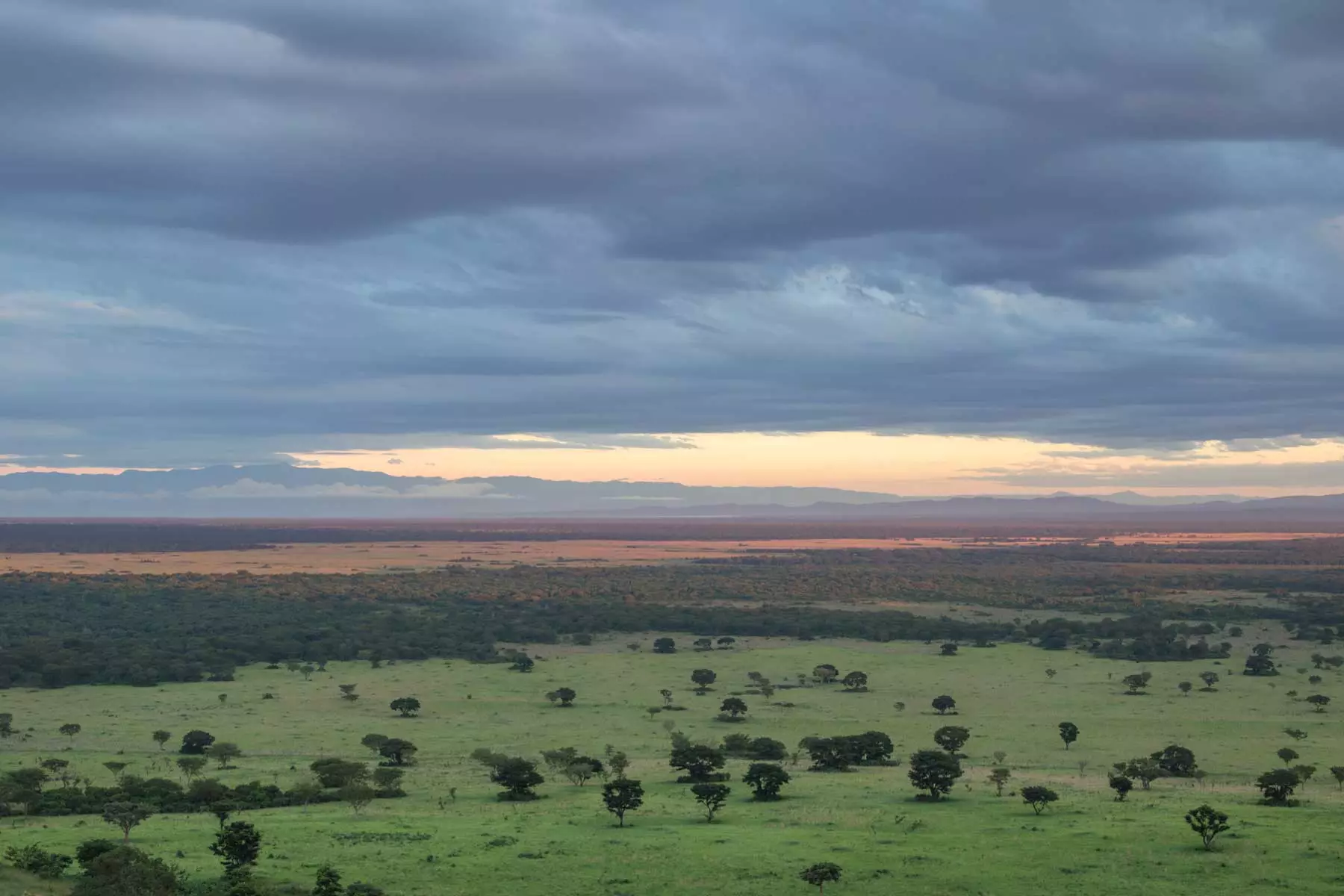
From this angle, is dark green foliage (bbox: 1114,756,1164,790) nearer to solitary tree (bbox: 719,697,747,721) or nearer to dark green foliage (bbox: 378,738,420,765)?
solitary tree (bbox: 719,697,747,721)

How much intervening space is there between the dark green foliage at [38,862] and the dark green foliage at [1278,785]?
163ft

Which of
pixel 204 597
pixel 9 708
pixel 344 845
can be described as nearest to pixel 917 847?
pixel 344 845

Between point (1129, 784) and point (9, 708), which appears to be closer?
point (1129, 784)

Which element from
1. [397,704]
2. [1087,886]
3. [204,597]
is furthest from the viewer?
[204,597]

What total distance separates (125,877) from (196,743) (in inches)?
1422

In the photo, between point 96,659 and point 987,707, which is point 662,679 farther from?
point 96,659

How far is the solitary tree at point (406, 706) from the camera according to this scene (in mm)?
88250

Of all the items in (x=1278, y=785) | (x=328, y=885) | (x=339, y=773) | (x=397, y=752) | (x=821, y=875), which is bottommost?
(x=397, y=752)

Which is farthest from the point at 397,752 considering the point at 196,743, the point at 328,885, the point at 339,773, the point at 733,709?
the point at 328,885

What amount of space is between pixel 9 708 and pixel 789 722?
57217 millimetres

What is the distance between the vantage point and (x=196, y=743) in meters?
72.6

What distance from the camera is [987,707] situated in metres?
90.5

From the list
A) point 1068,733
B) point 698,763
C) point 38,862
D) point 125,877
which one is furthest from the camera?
point 1068,733

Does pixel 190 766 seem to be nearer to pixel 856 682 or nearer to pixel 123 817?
pixel 123 817
